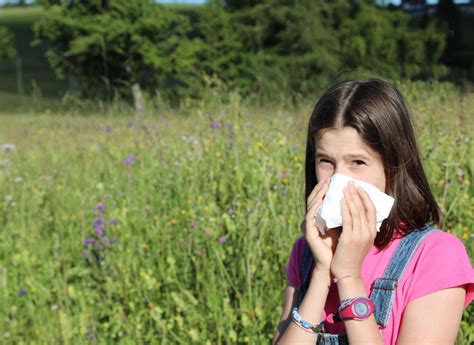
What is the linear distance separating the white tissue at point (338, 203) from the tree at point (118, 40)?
13337 millimetres

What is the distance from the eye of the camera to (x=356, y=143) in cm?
141

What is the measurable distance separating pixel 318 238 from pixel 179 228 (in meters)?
1.68

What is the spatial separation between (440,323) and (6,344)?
1931 millimetres

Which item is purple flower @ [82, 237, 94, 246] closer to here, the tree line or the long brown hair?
the long brown hair

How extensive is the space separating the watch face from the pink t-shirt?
104 mm

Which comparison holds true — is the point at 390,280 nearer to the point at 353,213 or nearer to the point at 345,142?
the point at 353,213

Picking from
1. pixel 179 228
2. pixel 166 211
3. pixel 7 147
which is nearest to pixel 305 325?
pixel 179 228

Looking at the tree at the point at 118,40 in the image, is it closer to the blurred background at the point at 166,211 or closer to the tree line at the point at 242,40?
the tree line at the point at 242,40

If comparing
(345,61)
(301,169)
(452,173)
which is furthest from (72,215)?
(345,61)

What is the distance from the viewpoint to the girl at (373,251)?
1.30 metres

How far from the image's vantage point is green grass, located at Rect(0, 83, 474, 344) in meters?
2.55

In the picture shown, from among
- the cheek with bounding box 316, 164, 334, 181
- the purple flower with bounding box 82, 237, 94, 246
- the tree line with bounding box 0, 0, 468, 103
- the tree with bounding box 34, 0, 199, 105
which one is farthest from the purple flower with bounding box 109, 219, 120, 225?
the tree with bounding box 34, 0, 199, 105

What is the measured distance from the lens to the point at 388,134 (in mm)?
1430

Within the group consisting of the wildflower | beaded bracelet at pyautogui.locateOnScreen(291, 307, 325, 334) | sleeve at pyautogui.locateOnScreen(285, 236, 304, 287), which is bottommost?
the wildflower
